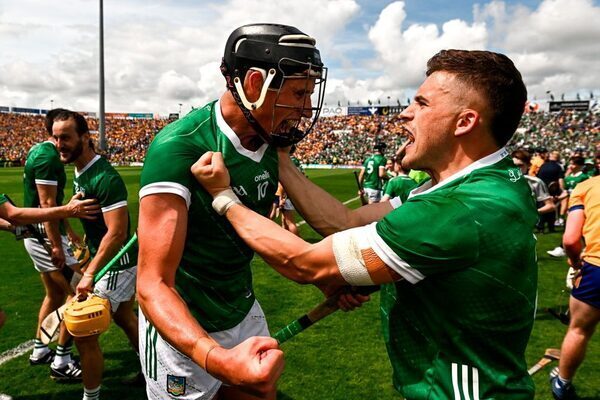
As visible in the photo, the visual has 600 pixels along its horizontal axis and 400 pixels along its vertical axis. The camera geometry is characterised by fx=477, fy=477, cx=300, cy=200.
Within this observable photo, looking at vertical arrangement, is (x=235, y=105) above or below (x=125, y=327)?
above

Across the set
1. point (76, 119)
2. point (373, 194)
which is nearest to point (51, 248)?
point (76, 119)

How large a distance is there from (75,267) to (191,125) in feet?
13.3

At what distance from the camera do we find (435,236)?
1683mm

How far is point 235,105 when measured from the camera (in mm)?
2564

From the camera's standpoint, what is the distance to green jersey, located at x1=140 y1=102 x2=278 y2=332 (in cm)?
220

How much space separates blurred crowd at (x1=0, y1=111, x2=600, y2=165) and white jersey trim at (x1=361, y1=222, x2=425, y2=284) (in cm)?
5302

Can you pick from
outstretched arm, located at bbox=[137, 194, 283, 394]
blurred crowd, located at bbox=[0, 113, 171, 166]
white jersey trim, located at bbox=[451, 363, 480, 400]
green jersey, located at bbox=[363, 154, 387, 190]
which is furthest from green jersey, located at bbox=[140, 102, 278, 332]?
blurred crowd, located at bbox=[0, 113, 171, 166]

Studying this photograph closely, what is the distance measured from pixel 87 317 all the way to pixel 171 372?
1.14 m

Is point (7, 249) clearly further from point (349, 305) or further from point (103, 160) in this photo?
point (349, 305)

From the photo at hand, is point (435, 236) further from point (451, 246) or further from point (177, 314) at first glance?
point (177, 314)

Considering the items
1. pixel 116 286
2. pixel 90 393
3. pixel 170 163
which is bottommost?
pixel 90 393

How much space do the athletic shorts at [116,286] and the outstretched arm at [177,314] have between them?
268cm

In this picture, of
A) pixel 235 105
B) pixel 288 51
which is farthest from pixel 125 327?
pixel 288 51

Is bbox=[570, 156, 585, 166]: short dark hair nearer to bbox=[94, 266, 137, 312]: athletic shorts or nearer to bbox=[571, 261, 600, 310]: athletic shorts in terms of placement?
bbox=[571, 261, 600, 310]: athletic shorts
